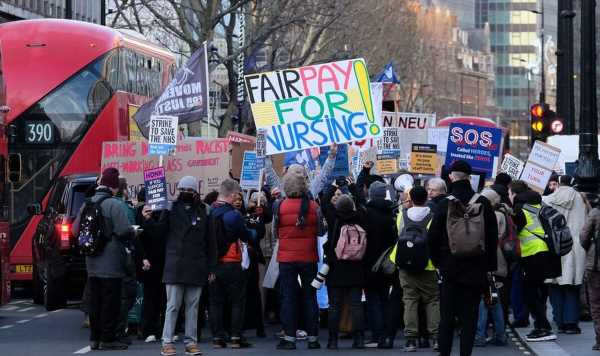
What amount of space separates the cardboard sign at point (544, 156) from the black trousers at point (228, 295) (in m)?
5.68

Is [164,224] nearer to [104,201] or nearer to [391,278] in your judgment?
[104,201]

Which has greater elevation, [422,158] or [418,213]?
[422,158]

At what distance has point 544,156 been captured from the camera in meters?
20.7

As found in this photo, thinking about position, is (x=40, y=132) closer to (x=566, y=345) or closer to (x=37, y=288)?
(x=37, y=288)

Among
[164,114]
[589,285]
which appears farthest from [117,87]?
[589,285]

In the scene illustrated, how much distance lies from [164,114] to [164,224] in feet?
18.4

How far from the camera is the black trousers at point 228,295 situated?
1622cm

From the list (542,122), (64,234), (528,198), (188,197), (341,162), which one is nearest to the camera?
(188,197)

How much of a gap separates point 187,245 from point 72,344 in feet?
Result: 6.58

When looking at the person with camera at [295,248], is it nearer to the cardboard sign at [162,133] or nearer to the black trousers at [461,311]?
the black trousers at [461,311]

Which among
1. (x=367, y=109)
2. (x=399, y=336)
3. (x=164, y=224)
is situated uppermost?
(x=367, y=109)

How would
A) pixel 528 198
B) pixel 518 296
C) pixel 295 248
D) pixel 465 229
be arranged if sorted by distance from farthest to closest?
pixel 518 296
pixel 528 198
pixel 295 248
pixel 465 229

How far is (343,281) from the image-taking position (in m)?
16.2

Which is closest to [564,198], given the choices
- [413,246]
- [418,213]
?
[418,213]
